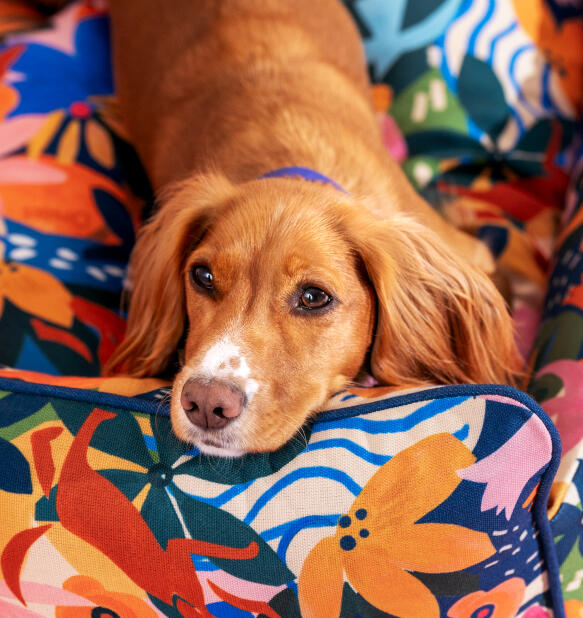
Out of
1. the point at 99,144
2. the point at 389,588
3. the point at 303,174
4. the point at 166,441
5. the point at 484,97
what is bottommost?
the point at 389,588

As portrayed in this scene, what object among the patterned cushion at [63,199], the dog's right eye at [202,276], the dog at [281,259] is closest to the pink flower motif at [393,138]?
the dog at [281,259]

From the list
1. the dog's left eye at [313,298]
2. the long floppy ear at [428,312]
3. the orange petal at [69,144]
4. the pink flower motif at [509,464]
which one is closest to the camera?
the pink flower motif at [509,464]

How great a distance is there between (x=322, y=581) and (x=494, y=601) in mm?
399

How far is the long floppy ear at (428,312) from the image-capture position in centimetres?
178

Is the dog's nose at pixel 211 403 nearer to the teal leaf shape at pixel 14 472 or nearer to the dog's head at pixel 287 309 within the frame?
the dog's head at pixel 287 309

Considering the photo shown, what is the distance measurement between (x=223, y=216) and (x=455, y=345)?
761mm

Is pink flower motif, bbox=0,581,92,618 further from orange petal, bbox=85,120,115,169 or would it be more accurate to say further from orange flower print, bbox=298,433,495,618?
orange petal, bbox=85,120,115,169

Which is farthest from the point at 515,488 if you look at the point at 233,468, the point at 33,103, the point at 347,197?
the point at 33,103

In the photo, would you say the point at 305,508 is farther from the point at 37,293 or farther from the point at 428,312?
the point at 37,293

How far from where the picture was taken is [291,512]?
4.56ft

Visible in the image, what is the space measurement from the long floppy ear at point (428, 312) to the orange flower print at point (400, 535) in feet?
1.56

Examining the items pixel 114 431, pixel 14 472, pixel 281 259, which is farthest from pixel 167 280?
pixel 14 472

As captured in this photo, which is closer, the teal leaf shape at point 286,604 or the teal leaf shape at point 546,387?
the teal leaf shape at point 286,604

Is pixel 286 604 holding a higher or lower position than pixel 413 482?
lower
